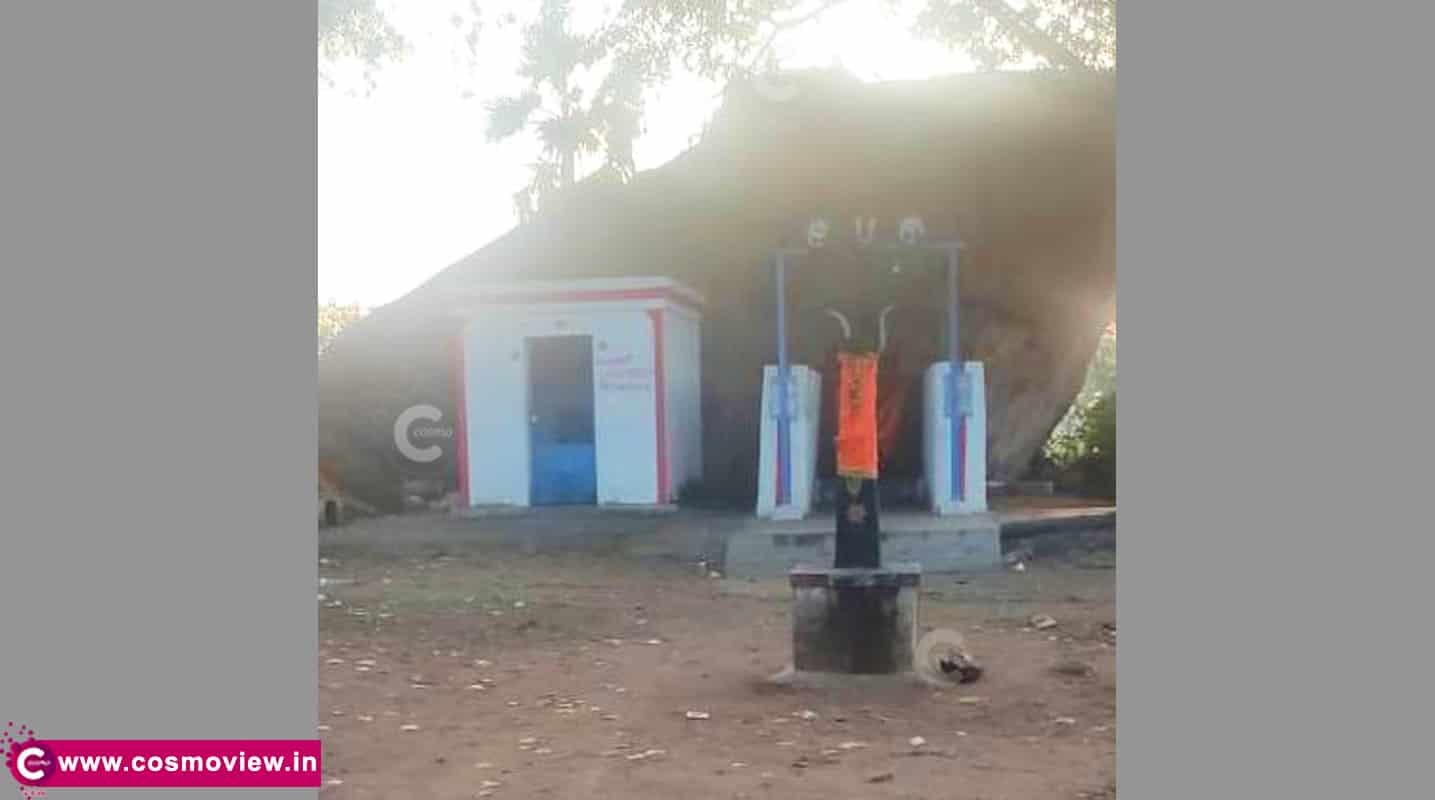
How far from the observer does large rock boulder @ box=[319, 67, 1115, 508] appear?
1301cm

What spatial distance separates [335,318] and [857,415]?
1177 cm

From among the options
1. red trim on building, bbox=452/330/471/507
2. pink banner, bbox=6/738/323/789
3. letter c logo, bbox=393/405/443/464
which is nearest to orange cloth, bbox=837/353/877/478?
pink banner, bbox=6/738/323/789

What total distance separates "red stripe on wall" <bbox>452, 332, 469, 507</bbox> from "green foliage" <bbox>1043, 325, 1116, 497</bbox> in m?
6.81

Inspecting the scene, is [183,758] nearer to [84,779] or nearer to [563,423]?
[84,779]

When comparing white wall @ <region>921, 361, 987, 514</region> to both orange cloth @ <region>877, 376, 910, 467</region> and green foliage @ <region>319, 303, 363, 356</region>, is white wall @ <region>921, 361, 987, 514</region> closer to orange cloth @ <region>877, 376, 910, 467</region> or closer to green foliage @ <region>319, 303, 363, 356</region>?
orange cloth @ <region>877, 376, 910, 467</region>

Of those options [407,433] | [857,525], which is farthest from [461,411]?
[857,525]

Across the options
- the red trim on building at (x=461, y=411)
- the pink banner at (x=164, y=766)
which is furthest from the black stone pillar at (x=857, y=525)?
the red trim on building at (x=461, y=411)

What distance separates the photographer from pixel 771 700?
5.09m

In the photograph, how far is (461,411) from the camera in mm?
12945

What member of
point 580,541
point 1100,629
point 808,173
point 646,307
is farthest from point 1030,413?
point 1100,629

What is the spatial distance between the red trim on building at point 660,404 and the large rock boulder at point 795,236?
112 centimetres

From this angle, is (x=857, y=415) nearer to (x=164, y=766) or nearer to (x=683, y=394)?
(x=164, y=766)

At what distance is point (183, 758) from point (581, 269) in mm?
10952

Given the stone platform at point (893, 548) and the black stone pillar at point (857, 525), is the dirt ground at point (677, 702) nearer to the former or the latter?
the black stone pillar at point (857, 525)
